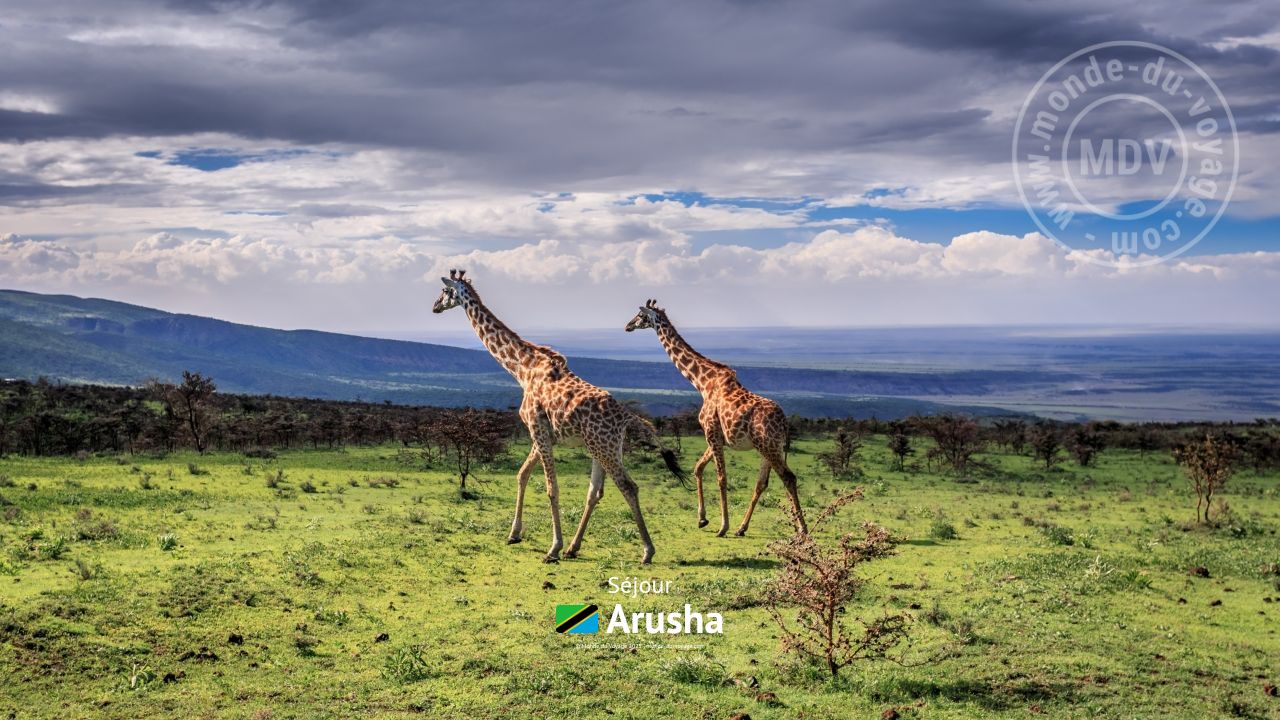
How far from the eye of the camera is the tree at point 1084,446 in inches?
1757

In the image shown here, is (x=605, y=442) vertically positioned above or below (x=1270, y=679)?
above

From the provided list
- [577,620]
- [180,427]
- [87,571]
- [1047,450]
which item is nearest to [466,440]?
[87,571]

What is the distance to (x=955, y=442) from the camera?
4303cm

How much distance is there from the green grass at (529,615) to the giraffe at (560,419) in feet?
3.23

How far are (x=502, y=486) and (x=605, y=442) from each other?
547 inches

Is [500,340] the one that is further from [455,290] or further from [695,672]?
[695,672]

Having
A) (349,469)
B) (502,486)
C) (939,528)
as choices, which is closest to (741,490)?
(502,486)

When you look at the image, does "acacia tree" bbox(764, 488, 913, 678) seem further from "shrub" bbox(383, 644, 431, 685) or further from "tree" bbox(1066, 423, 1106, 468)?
"tree" bbox(1066, 423, 1106, 468)

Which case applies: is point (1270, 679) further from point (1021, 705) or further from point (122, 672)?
point (122, 672)

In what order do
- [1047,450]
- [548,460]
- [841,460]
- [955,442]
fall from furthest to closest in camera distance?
[1047,450] < [955,442] < [841,460] < [548,460]

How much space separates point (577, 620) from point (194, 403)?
36.8 metres

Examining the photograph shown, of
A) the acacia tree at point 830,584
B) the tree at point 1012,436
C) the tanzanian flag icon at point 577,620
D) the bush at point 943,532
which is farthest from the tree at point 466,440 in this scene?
the tree at point 1012,436

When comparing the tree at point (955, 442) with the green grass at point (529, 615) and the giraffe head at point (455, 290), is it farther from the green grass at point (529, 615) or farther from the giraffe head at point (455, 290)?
the giraffe head at point (455, 290)

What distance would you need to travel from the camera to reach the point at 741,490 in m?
30.9
